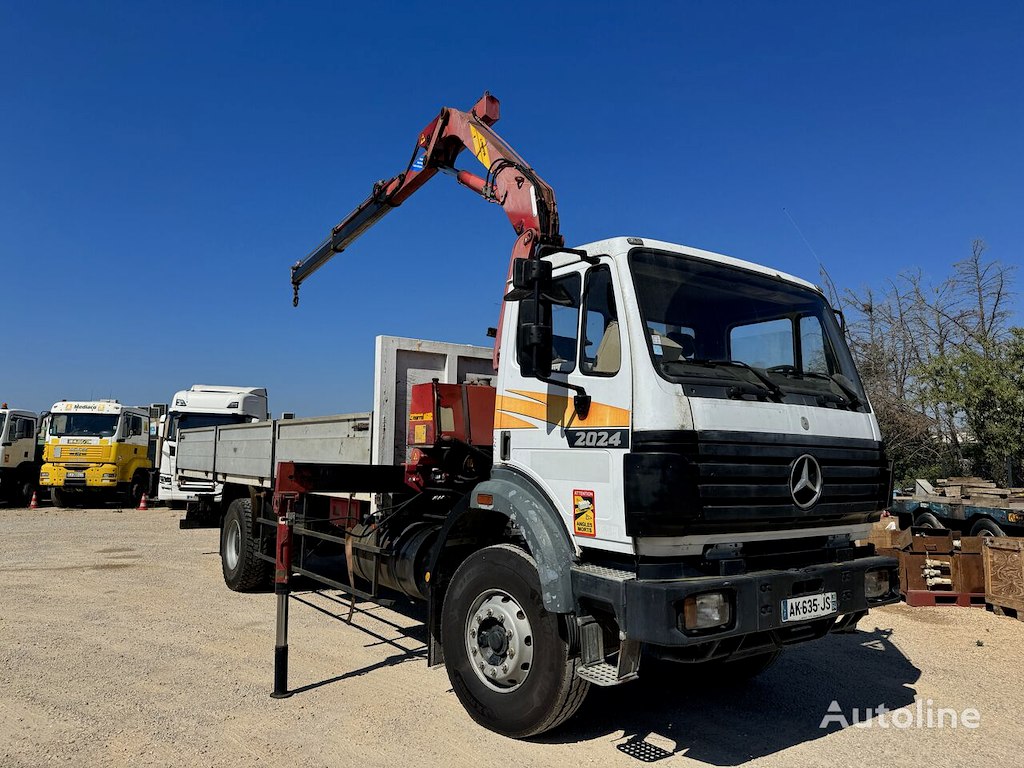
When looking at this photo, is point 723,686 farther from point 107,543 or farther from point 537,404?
point 107,543

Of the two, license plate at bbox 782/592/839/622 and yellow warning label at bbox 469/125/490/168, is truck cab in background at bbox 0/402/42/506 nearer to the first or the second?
yellow warning label at bbox 469/125/490/168

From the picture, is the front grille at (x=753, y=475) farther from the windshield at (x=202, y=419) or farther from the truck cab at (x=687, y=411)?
the windshield at (x=202, y=419)

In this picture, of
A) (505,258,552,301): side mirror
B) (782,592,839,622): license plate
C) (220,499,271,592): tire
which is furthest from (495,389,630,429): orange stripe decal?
(220,499,271,592): tire

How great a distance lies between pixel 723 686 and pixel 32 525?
15.8 metres

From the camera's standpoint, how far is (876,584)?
14.5 ft

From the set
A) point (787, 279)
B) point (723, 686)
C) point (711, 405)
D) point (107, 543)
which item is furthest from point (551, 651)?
point (107, 543)

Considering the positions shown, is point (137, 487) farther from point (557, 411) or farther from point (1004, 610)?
point (1004, 610)

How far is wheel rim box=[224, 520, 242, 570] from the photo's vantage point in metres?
8.54

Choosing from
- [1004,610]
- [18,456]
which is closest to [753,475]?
[1004,610]

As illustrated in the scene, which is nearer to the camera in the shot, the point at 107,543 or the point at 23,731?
the point at 23,731

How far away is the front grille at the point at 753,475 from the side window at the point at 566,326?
31.1 inches

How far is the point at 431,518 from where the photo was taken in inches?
241

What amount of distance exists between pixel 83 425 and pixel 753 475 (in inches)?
811

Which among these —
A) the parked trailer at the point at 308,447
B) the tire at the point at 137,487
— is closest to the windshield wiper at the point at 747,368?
the parked trailer at the point at 308,447
